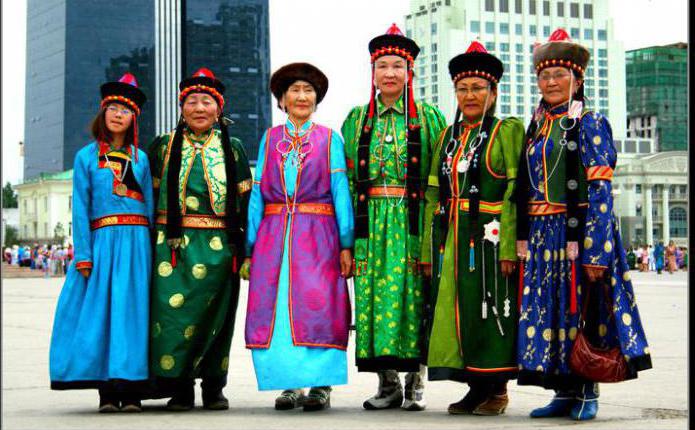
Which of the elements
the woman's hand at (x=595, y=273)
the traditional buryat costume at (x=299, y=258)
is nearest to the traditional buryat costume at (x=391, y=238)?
the traditional buryat costume at (x=299, y=258)

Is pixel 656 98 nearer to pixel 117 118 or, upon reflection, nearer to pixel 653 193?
pixel 653 193

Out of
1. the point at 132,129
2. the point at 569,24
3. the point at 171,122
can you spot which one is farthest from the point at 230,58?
the point at 132,129

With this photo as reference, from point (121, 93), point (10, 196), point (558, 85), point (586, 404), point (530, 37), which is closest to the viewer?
point (586, 404)

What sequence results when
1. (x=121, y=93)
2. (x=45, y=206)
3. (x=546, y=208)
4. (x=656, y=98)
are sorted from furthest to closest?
1. (x=656, y=98)
2. (x=45, y=206)
3. (x=121, y=93)
4. (x=546, y=208)

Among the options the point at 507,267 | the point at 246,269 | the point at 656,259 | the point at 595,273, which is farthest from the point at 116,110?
the point at 656,259

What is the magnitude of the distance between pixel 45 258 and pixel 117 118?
163ft

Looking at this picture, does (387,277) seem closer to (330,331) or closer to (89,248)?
(330,331)

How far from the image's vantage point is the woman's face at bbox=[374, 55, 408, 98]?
6.59 meters

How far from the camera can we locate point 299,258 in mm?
6430

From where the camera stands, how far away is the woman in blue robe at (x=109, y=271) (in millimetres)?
6406

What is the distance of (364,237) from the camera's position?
252 inches

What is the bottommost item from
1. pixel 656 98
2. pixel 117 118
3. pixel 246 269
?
pixel 246 269

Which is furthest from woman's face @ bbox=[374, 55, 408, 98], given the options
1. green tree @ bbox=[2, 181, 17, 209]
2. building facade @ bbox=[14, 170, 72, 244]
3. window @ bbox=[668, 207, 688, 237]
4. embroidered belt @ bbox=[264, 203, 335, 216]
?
green tree @ bbox=[2, 181, 17, 209]

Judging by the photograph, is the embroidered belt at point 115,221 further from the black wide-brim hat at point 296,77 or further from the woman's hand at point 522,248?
the woman's hand at point 522,248
